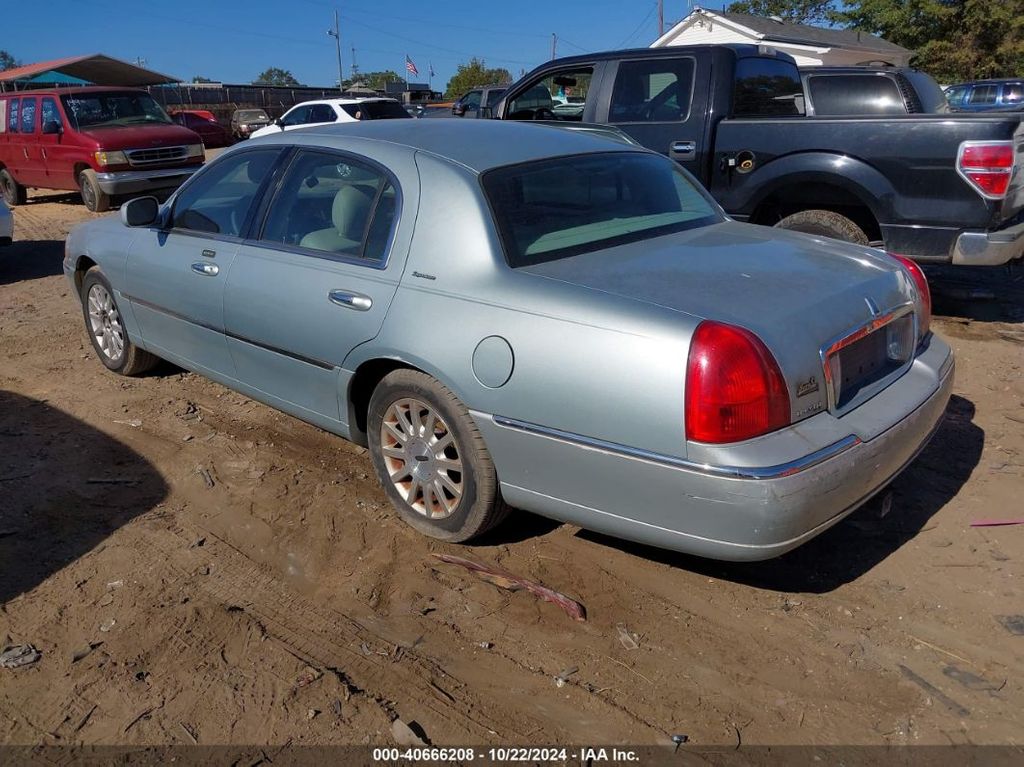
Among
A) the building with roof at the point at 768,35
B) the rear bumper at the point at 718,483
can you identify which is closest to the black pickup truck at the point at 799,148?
the rear bumper at the point at 718,483

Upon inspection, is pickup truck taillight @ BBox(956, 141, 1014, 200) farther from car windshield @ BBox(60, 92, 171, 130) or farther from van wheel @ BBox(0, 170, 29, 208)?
van wheel @ BBox(0, 170, 29, 208)

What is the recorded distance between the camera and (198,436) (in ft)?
15.6

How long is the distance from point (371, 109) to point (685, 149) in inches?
546

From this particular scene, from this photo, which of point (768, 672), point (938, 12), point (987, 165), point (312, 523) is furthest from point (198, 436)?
point (938, 12)

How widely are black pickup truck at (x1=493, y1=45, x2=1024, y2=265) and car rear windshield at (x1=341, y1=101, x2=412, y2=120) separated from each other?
11.6 meters

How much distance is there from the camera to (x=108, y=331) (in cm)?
566

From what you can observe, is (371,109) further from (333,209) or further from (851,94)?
(333,209)

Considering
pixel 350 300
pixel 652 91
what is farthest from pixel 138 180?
pixel 350 300

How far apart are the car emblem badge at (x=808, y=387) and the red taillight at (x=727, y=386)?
0.13 metres

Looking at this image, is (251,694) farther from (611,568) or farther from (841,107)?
(841,107)

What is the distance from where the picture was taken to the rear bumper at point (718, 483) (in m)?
2.64

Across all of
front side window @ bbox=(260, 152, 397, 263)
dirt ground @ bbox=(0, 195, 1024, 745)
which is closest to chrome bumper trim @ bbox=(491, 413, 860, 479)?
dirt ground @ bbox=(0, 195, 1024, 745)

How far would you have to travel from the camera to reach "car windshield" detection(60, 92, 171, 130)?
13.7 meters

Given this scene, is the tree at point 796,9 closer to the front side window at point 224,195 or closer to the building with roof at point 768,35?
the building with roof at point 768,35
